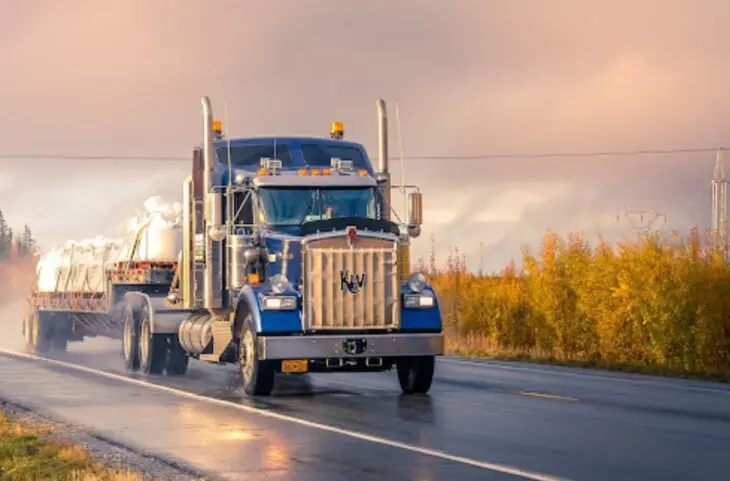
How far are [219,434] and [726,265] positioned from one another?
52.3ft

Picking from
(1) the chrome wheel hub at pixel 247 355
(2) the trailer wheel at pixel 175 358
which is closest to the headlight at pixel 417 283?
(1) the chrome wheel hub at pixel 247 355

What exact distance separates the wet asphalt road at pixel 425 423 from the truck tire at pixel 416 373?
0.23 meters

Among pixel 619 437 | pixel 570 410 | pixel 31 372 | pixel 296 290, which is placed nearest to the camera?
pixel 619 437

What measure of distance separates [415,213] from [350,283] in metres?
1.83

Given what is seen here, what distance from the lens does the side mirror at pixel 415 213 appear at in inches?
869

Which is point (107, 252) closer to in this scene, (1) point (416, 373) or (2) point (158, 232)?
(2) point (158, 232)

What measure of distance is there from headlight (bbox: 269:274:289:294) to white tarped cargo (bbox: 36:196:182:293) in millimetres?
8575

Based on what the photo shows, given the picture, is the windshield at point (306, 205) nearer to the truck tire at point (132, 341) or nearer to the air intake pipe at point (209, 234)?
the air intake pipe at point (209, 234)

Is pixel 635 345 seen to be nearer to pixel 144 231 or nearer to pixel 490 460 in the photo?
pixel 144 231

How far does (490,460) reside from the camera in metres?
13.6

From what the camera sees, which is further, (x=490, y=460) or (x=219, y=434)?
(x=219, y=434)

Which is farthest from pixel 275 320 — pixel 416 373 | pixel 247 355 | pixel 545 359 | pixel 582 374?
pixel 545 359

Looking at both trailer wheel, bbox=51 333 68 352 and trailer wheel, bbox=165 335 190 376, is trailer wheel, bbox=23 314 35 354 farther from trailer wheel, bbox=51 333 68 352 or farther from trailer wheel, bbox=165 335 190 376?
trailer wheel, bbox=165 335 190 376

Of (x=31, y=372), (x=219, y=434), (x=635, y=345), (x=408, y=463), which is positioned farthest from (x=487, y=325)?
(x=408, y=463)
